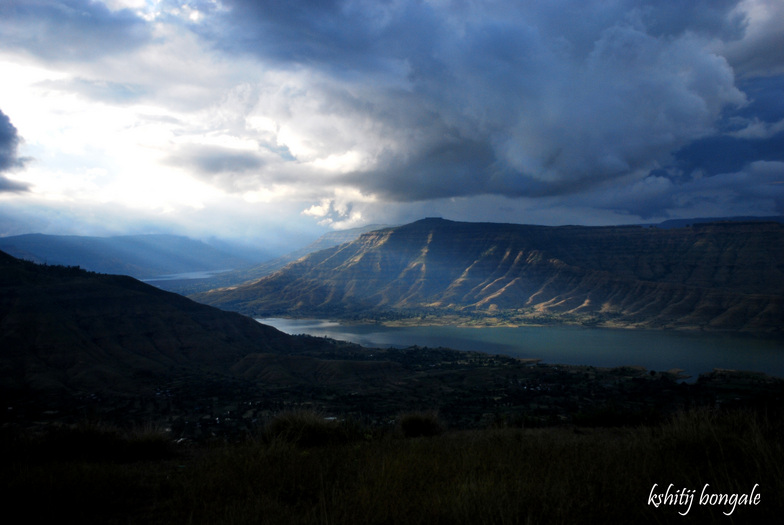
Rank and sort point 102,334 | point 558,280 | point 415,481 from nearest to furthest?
point 415,481
point 102,334
point 558,280

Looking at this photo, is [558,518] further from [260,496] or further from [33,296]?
[33,296]

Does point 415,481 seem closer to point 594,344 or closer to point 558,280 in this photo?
point 594,344

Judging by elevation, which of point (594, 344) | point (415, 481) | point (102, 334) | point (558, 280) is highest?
point (558, 280)

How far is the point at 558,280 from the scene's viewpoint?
140 m

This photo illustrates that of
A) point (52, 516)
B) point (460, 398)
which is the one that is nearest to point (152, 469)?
point (52, 516)

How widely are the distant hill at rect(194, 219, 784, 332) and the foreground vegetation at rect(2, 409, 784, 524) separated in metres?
99.0

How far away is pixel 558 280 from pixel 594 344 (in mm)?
66313

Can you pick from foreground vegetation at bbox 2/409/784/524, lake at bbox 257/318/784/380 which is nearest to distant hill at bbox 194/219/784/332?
lake at bbox 257/318/784/380

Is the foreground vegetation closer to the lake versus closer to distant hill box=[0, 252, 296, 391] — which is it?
distant hill box=[0, 252, 296, 391]

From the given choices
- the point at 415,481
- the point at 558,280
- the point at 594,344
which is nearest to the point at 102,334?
the point at 415,481

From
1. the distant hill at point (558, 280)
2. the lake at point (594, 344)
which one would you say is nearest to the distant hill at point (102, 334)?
the lake at point (594, 344)

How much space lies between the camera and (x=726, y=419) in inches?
271

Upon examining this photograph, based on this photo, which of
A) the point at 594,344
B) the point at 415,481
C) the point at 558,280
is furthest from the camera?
the point at 558,280

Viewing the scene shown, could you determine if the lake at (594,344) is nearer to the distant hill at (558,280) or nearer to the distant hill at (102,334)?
the distant hill at (558,280)
